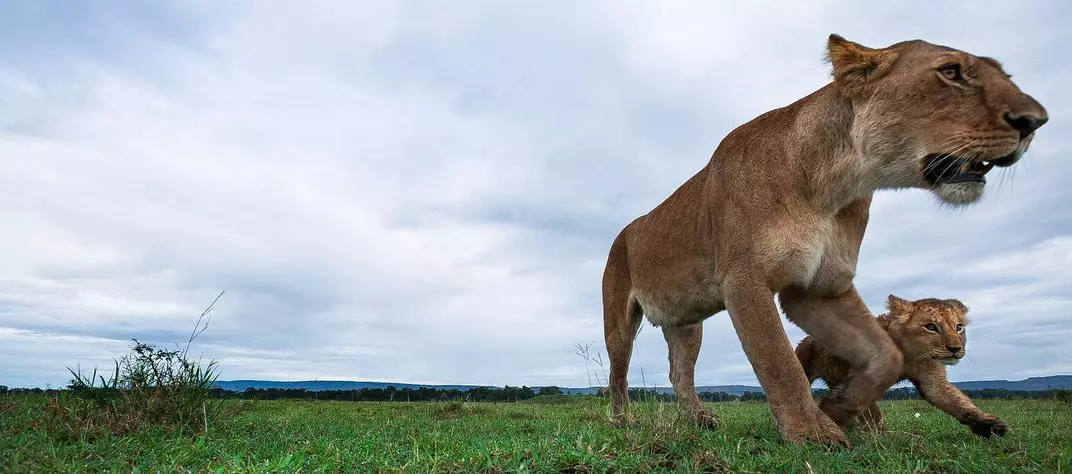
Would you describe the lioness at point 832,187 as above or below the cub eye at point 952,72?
below

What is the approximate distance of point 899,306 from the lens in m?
5.92

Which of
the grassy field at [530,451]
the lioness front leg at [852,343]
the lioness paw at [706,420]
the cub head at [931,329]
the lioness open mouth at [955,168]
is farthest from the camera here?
the lioness paw at [706,420]

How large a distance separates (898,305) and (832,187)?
1.75 meters

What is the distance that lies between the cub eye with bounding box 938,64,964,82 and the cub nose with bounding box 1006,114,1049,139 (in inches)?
14.4

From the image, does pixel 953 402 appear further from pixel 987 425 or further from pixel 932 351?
pixel 932 351

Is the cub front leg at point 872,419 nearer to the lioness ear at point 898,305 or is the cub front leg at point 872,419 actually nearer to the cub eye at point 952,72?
the lioness ear at point 898,305

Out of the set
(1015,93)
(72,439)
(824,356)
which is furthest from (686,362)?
(72,439)

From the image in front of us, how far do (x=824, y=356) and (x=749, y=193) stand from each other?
203 cm

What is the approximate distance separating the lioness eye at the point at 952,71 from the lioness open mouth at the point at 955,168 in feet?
1.55

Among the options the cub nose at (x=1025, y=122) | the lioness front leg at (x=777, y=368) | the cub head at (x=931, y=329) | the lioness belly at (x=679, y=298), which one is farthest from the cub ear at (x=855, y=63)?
the cub head at (x=931, y=329)

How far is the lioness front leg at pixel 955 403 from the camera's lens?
16.4ft

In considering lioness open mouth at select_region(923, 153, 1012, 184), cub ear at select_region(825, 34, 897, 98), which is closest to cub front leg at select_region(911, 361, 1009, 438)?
lioness open mouth at select_region(923, 153, 1012, 184)

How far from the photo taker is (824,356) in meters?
6.19

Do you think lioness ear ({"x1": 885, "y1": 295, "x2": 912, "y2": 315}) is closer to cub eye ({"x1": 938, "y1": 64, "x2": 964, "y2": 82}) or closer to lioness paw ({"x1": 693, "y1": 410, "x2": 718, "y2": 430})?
lioness paw ({"x1": 693, "y1": 410, "x2": 718, "y2": 430})
